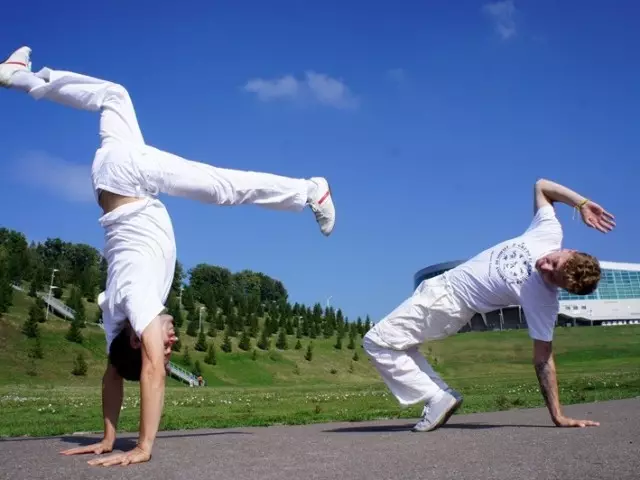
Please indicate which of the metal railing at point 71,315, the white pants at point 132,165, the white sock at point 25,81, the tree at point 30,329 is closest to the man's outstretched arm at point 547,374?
the white pants at point 132,165

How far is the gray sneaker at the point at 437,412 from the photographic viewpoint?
6.30m

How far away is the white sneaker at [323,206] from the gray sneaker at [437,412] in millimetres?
1983

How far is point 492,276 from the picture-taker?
253 inches

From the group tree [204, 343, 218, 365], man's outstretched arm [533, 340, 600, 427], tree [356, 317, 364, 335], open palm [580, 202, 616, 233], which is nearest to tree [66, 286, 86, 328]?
tree [204, 343, 218, 365]

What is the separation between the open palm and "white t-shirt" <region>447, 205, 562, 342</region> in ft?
0.89

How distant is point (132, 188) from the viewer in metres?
4.93

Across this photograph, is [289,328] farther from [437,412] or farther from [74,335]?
A: [437,412]

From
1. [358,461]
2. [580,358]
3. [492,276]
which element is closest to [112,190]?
[358,461]

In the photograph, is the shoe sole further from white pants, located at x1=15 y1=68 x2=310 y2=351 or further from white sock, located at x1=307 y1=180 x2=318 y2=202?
white pants, located at x1=15 y1=68 x2=310 y2=351

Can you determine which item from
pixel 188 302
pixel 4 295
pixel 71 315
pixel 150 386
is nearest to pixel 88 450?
pixel 150 386

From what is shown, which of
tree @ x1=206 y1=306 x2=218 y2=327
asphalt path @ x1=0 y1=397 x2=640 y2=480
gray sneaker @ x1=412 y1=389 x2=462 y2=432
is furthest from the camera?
tree @ x1=206 y1=306 x2=218 y2=327

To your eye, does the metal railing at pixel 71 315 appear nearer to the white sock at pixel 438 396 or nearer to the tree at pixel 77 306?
the tree at pixel 77 306

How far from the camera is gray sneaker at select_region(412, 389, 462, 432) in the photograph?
630 centimetres

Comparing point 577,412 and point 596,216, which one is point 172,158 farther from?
point 577,412
